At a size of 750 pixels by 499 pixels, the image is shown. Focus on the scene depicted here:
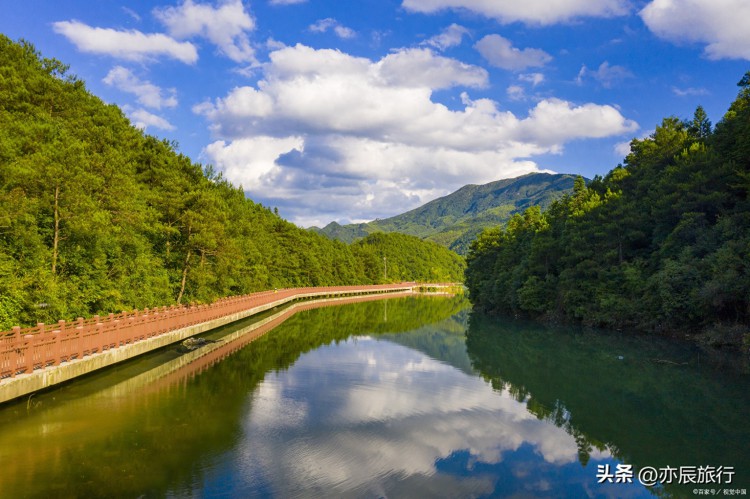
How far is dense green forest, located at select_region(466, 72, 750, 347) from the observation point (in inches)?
987

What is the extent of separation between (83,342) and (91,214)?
6262 millimetres

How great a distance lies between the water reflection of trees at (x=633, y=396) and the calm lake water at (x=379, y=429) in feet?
0.22

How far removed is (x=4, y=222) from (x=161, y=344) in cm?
967

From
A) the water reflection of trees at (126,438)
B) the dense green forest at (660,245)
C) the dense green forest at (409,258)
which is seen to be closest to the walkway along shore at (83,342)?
the water reflection of trees at (126,438)

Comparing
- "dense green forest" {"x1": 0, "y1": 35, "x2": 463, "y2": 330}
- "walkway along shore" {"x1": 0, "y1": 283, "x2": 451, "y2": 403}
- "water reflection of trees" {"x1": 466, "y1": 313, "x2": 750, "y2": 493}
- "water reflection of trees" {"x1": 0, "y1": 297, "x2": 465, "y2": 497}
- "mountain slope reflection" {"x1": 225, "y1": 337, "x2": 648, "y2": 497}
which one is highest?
"dense green forest" {"x1": 0, "y1": 35, "x2": 463, "y2": 330}

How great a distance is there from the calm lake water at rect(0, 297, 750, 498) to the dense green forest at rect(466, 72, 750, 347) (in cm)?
428

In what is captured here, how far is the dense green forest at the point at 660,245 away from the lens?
25078mm

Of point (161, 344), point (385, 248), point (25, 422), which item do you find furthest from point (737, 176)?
point (385, 248)

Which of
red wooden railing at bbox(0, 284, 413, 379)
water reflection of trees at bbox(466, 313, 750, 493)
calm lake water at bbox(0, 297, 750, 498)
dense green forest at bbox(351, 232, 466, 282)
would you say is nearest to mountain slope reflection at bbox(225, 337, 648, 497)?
calm lake water at bbox(0, 297, 750, 498)

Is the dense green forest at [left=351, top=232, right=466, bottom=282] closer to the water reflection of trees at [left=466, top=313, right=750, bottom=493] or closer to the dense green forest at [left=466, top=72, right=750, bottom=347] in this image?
the dense green forest at [left=466, top=72, right=750, bottom=347]

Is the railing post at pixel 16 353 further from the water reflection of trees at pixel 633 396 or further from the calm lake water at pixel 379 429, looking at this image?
the water reflection of trees at pixel 633 396

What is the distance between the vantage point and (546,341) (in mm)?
30938

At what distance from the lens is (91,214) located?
835 inches

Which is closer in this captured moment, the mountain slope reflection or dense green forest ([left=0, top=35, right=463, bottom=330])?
the mountain slope reflection
